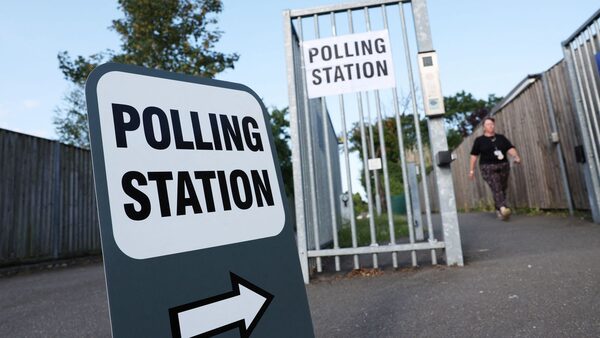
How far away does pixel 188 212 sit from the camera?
1200 mm

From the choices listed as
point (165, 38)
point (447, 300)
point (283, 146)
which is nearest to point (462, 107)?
point (283, 146)

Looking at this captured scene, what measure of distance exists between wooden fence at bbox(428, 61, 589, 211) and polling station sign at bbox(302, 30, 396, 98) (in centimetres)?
372

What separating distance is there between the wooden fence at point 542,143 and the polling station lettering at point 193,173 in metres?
6.11

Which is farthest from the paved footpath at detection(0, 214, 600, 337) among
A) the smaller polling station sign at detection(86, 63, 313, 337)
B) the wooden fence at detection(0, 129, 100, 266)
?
the wooden fence at detection(0, 129, 100, 266)

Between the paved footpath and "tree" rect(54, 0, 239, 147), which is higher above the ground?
"tree" rect(54, 0, 239, 147)

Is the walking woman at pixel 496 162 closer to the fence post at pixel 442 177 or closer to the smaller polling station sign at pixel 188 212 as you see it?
the fence post at pixel 442 177

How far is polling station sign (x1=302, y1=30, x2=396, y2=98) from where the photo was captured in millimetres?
3734

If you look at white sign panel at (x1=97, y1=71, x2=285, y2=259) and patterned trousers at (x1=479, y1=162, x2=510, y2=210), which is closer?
white sign panel at (x1=97, y1=71, x2=285, y2=259)

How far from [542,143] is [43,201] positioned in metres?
9.47

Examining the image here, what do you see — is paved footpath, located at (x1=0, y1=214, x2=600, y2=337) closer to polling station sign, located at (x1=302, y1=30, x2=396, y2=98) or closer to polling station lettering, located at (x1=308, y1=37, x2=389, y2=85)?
polling station sign, located at (x1=302, y1=30, x2=396, y2=98)

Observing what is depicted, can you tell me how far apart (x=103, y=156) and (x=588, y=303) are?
8.47 feet

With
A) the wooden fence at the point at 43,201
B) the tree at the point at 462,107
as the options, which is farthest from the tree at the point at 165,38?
the tree at the point at 462,107

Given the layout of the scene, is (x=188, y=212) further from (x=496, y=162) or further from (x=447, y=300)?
(x=496, y=162)

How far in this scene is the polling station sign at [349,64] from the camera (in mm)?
3734
